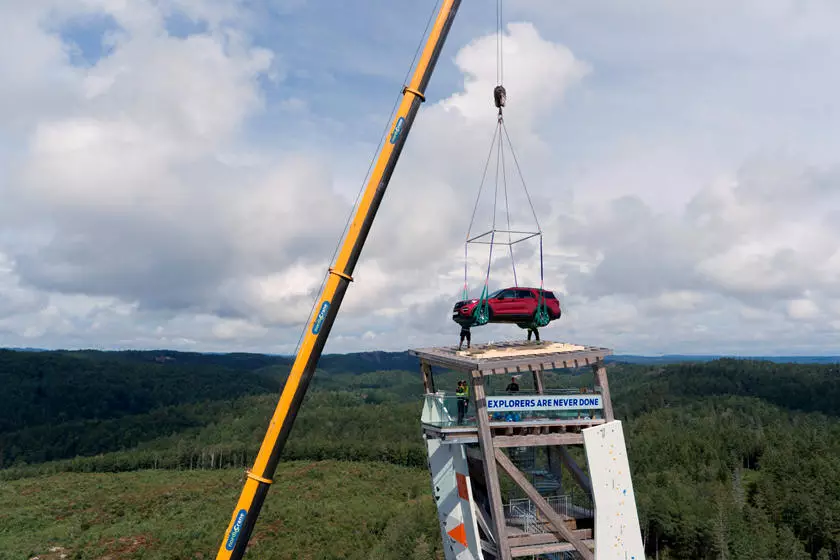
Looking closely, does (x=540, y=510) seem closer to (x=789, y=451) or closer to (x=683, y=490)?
(x=683, y=490)

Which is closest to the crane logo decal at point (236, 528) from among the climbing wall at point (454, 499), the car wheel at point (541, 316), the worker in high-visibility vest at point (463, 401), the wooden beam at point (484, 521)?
the climbing wall at point (454, 499)

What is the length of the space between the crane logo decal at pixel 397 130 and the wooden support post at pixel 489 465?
→ 27.2ft

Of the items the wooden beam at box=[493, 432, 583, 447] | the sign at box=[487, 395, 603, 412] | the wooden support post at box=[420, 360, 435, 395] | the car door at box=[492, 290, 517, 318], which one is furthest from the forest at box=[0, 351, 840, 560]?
the sign at box=[487, 395, 603, 412]

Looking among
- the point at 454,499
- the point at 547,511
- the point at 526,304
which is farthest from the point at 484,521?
the point at 526,304

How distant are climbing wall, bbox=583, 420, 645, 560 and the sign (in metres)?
0.91

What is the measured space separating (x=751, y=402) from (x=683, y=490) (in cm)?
12300

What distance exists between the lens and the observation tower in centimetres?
1992

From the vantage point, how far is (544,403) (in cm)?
2072

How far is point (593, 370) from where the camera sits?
2134 centimetres

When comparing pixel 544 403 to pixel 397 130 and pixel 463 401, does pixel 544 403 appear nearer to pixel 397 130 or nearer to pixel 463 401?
pixel 463 401

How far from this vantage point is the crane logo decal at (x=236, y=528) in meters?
18.4

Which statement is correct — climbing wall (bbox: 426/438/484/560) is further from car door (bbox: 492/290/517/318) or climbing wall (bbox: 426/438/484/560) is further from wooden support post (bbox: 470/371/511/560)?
car door (bbox: 492/290/517/318)

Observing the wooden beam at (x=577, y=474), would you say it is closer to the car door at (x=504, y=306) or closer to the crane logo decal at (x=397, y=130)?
the car door at (x=504, y=306)

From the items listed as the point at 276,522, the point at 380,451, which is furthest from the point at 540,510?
the point at 380,451
